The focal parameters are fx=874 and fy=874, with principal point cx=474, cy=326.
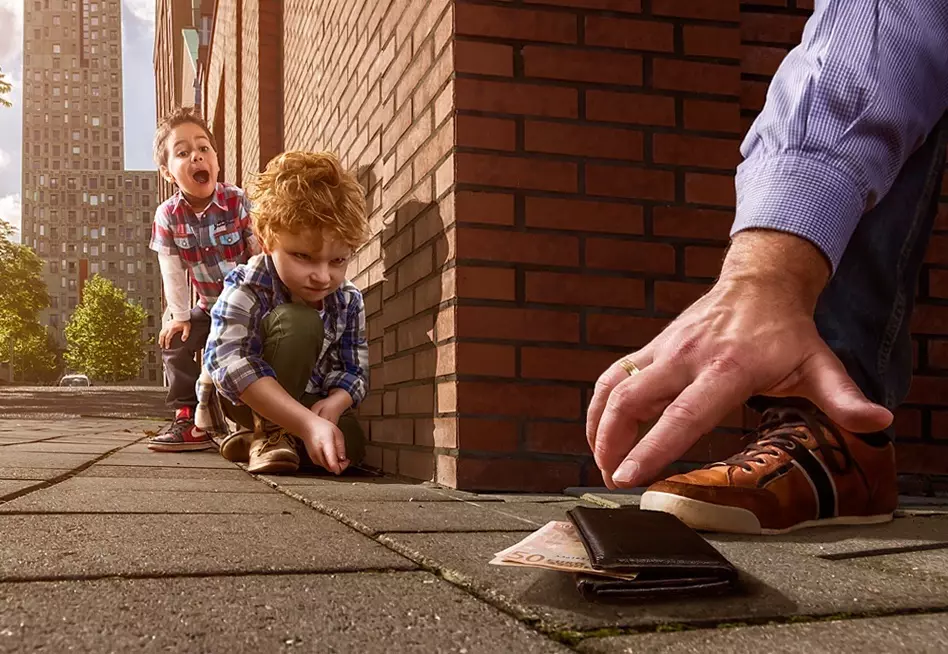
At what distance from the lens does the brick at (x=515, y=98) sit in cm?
232

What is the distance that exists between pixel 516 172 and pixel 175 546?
4.72 ft

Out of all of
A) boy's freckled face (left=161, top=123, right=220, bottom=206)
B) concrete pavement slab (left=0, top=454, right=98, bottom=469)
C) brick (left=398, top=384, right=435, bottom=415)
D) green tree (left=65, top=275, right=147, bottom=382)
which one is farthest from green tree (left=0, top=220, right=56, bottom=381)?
green tree (left=65, top=275, right=147, bottom=382)

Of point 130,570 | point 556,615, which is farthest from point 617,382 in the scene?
point 130,570

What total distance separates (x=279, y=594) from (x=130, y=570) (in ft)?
0.71

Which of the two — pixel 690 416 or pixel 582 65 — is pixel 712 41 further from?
pixel 690 416

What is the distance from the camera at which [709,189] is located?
2.44 m

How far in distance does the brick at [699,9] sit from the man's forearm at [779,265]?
1541mm

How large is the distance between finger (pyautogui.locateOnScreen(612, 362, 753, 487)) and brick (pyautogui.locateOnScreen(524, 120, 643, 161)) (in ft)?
4.92

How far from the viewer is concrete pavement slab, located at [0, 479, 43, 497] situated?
1841 millimetres

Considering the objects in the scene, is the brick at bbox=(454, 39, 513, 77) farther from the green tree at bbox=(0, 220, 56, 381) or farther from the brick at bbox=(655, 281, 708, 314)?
the green tree at bbox=(0, 220, 56, 381)

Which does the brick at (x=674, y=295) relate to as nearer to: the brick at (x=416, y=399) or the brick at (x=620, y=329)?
the brick at (x=620, y=329)

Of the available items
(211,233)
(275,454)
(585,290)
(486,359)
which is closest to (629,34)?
(585,290)

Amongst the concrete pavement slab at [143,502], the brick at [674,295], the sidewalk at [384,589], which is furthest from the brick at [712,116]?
the concrete pavement slab at [143,502]

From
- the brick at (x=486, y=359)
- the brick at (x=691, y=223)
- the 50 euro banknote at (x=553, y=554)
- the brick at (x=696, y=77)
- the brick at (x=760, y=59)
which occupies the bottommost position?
the 50 euro banknote at (x=553, y=554)
